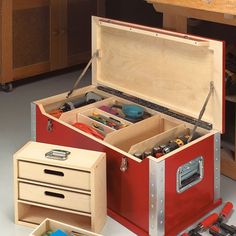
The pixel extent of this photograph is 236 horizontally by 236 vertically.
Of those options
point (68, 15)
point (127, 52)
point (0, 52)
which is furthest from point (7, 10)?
point (127, 52)

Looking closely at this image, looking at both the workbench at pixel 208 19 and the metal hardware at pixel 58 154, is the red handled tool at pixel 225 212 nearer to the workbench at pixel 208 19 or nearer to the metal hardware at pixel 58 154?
the workbench at pixel 208 19

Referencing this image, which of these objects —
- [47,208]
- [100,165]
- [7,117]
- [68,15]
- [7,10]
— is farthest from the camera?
[68,15]

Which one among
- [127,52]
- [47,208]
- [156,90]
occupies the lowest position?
[47,208]

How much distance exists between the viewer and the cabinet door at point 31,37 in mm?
2803

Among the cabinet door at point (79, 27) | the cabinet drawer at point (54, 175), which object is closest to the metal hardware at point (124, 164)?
the cabinet drawer at point (54, 175)

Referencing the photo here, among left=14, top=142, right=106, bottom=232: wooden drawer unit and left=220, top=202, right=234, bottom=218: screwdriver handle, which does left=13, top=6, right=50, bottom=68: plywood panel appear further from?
left=220, top=202, right=234, bottom=218: screwdriver handle

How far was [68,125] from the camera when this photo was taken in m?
1.76

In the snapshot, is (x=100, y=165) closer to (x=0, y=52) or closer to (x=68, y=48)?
(x=0, y=52)

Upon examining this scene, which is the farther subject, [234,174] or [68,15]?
[68,15]

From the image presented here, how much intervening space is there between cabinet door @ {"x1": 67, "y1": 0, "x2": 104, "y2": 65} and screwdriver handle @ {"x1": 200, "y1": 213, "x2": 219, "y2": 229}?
175cm

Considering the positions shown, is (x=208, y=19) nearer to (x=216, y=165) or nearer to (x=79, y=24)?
(x=216, y=165)

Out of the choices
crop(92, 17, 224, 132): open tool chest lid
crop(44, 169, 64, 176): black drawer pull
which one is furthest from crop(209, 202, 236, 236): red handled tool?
crop(44, 169, 64, 176): black drawer pull

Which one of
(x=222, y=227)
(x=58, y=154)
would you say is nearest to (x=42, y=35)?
(x=58, y=154)

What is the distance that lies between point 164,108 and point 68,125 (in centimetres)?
37
